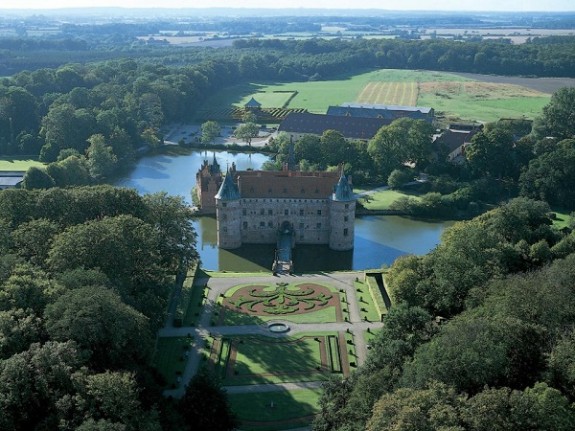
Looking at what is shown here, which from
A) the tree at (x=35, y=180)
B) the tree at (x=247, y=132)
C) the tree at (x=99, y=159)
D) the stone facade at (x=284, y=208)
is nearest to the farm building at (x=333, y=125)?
the tree at (x=247, y=132)

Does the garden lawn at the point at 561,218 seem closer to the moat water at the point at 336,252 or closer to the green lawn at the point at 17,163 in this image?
the moat water at the point at 336,252

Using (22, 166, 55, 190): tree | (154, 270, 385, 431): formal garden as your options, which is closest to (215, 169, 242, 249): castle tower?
(154, 270, 385, 431): formal garden

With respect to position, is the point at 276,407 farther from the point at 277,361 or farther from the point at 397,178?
the point at 397,178

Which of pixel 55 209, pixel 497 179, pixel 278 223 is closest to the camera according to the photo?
pixel 55 209

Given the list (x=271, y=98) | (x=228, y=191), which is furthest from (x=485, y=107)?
(x=228, y=191)

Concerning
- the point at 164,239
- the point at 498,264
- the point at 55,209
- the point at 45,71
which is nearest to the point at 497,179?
the point at 498,264

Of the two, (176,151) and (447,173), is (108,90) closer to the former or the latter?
(176,151)
